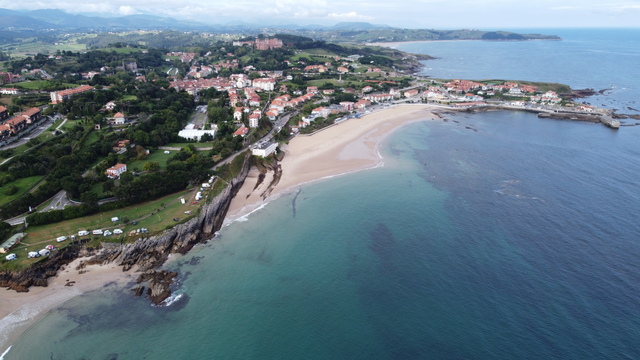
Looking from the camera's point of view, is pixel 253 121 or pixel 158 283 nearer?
pixel 158 283

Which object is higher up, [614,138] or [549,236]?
[614,138]

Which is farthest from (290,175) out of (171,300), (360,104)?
(360,104)

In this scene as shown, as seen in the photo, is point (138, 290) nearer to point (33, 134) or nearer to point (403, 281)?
point (403, 281)

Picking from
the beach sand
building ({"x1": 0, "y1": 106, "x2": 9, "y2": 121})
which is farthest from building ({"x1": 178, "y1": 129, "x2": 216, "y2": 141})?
the beach sand

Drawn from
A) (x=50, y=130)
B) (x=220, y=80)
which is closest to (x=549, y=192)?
(x=50, y=130)

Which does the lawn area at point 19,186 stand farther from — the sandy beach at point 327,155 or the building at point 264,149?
the building at point 264,149

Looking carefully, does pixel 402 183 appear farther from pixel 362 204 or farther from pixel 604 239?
pixel 604 239

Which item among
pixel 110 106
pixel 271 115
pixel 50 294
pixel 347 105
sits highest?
pixel 347 105
